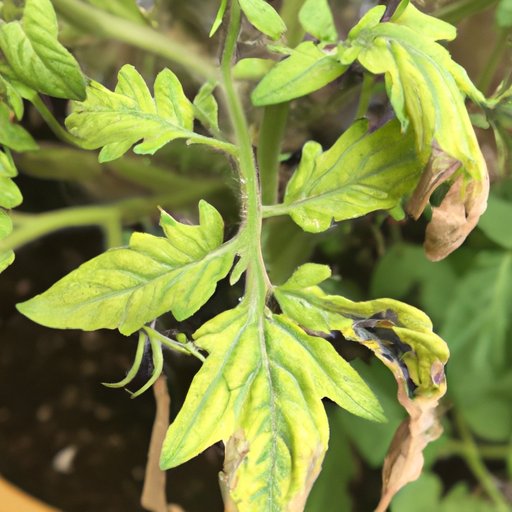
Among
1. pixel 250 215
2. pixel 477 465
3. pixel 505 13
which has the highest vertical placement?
pixel 505 13

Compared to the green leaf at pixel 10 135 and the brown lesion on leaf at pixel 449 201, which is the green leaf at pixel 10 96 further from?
the brown lesion on leaf at pixel 449 201

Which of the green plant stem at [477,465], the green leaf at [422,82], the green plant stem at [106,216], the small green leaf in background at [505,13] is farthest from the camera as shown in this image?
the green plant stem at [477,465]

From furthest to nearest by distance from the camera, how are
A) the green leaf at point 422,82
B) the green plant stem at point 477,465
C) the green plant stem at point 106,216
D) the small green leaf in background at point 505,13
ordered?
1. the green plant stem at point 477,465
2. the green plant stem at point 106,216
3. the small green leaf in background at point 505,13
4. the green leaf at point 422,82

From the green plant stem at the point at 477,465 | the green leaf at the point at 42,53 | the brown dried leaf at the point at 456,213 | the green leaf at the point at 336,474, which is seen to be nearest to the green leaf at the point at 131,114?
the green leaf at the point at 42,53

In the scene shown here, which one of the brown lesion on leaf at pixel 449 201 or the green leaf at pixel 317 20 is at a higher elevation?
the green leaf at pixel 317 20

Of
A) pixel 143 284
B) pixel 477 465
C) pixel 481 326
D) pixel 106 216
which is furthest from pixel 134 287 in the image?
→ pixel 477 465

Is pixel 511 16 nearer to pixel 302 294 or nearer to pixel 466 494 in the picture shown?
pixel 302 294

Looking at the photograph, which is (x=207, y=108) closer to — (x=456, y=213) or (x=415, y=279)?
(x=456, y=213)
